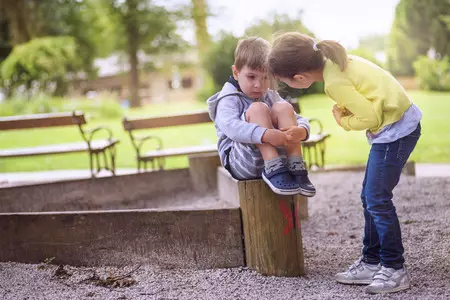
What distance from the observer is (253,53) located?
3.42 meters

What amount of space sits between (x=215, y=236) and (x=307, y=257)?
60 centimetres

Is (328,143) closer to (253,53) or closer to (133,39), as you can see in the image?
(253,53)

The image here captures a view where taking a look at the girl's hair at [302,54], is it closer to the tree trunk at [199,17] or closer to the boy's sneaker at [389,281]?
the boy's sneaker at [389,281]

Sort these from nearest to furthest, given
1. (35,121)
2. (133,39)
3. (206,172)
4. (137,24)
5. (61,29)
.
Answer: (206,172) → (35,121) → (61,29) → (137,24) → (133,39)

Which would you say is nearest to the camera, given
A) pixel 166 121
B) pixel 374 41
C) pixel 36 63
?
pixel 166 121

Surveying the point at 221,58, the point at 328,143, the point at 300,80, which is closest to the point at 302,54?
the point at 300,80

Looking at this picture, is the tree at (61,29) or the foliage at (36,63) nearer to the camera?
the foliage at (36,63)

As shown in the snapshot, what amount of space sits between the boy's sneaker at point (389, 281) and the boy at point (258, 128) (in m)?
0.51

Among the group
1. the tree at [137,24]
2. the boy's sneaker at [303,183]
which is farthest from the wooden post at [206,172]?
the tree at [137,24]

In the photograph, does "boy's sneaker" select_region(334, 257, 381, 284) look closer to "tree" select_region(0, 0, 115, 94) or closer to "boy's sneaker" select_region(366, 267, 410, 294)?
"boy's sneaker" select_region(366, 267, 410, 294)

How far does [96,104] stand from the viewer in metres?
18.2

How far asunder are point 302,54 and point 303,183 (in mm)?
653

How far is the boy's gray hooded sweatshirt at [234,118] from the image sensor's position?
3.30 meters

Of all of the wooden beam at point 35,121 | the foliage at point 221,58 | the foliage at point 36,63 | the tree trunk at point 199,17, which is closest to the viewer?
the wooden beam at point 35,121
